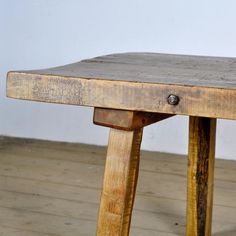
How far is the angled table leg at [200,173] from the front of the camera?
146cm

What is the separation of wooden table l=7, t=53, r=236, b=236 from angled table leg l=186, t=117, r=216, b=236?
0.82 ft

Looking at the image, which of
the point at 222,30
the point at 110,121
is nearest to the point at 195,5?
the point at 222,30

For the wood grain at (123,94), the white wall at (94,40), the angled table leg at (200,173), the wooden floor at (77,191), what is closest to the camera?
the wood grain at (123,94)

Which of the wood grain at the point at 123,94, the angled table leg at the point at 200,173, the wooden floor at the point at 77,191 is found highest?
the wood grain at the point at 123,94

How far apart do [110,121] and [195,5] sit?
5.19ft

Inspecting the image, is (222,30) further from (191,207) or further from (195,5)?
(191,207)

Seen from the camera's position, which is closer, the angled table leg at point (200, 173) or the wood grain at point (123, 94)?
the wood grain at point (123, 94)

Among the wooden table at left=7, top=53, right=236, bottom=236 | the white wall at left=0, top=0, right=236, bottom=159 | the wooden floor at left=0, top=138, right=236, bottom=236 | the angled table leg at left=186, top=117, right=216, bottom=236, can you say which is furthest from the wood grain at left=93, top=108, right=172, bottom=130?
the white wall at left=0, top=0, right=236, bottom=159

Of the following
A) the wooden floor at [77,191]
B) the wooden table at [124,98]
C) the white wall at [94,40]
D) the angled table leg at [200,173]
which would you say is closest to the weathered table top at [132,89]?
the wooden table at [124,98]

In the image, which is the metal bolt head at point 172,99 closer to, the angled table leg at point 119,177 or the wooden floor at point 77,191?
the angled table leg at point 119,177

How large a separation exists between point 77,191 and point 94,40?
83 cm

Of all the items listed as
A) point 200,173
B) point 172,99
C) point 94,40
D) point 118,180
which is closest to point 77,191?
point 200,173

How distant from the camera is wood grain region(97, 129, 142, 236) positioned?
3.49 ft

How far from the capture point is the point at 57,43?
2748mm
